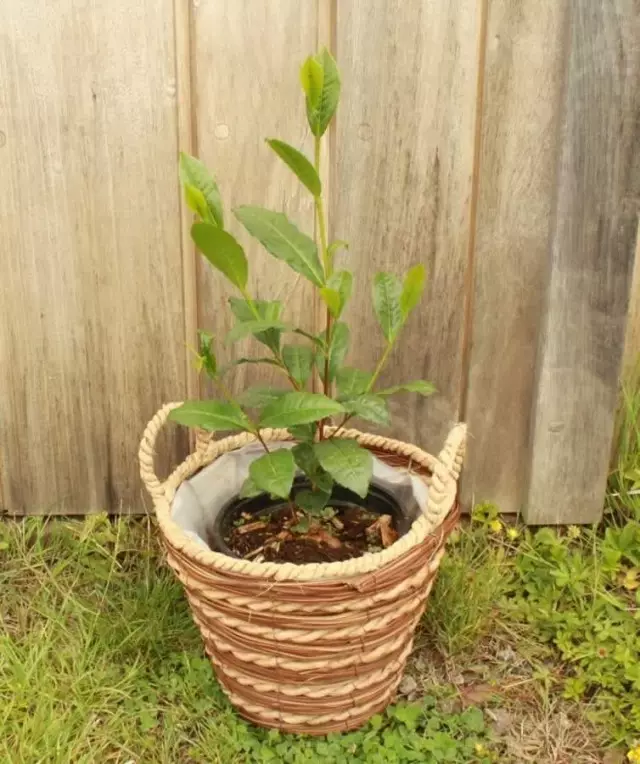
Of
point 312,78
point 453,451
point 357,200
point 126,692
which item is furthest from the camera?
point 357,200

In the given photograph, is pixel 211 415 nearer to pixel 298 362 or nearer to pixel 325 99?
pixel 298 362

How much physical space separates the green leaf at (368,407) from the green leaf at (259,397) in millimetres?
115

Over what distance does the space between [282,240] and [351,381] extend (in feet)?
0.79

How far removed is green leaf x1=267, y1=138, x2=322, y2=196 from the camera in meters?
1.24

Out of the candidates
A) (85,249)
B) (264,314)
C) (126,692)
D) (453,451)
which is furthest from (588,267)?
(126,692)

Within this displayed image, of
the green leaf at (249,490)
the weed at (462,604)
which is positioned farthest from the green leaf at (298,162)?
the weed at (462,604)

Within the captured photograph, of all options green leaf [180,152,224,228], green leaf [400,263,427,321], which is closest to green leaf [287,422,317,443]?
green leaf [400,263,427,321]

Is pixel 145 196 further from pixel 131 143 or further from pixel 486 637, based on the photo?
pixel 486 637

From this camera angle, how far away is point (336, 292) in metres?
1.28

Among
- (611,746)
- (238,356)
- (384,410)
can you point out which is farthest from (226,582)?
(611,746)

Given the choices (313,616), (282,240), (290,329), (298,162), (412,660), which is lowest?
(412,660)

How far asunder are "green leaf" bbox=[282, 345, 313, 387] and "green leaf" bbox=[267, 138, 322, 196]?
0.87 feet

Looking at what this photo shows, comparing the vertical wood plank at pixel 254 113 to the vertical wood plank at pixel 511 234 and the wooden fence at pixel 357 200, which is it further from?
the vertical wood plank at pixel 511 234

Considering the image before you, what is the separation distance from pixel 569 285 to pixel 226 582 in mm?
818
